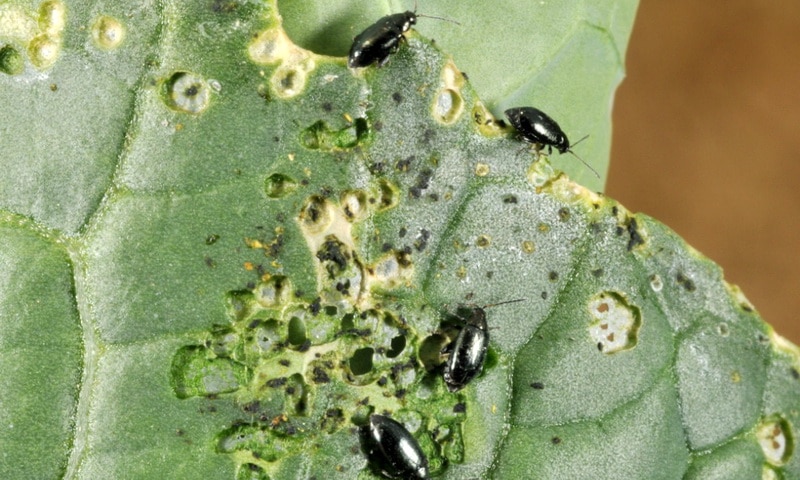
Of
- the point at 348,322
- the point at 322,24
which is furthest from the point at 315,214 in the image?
the point at 322,24

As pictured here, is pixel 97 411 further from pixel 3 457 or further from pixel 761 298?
pixel 761 298

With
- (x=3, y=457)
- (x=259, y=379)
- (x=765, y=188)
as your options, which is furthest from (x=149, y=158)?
(x=765, y=188)

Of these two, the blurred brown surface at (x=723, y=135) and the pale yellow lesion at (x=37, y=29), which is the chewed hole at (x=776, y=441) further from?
the blurred brown surface at (x=723, y=135)

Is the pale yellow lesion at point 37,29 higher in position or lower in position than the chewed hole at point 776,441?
higher

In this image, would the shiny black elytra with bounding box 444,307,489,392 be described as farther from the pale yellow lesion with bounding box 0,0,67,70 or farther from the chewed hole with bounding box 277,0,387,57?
the pale yellow lesion with bounding box 0,0,67,70

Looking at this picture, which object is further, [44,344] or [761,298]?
[761,298]

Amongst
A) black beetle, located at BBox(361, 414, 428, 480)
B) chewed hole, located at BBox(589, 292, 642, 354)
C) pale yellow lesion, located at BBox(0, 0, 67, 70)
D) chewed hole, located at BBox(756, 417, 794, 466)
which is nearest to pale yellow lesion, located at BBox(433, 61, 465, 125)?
chewed hole, located at BBox(589, 292, 642, 354)

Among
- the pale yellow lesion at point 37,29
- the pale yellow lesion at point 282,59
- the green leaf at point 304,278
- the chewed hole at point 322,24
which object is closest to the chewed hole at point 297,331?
the green leaf at point 304,278
